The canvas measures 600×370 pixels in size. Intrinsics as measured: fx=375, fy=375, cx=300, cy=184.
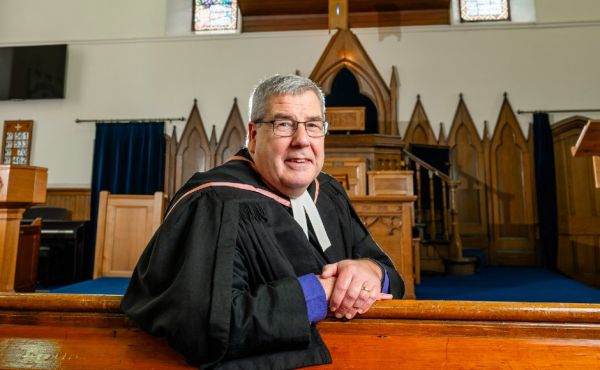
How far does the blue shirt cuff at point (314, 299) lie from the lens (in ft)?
3.27

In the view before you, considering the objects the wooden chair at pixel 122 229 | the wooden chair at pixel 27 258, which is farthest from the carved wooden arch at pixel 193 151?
the wooden chair at pixel 122 229

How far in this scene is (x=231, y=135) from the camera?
7641 mm

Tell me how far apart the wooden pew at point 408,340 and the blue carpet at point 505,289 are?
2.79m

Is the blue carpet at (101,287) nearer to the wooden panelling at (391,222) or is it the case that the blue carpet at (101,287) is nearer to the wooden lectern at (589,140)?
the wooden panelling at (391,222)

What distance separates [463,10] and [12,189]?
27.6ft

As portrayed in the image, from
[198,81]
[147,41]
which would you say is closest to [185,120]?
[198,81]

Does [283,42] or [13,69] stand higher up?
[283,42]

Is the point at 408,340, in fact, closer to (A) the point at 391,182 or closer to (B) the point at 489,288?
(B) the point at 489,288

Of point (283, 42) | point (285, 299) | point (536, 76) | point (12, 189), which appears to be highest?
point (283, 42)

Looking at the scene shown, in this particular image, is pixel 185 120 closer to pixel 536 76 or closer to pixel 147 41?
pixel 147 41

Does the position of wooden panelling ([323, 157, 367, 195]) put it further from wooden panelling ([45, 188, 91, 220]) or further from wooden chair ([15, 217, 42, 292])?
wooden panelling ([45, 188, 91, 220])

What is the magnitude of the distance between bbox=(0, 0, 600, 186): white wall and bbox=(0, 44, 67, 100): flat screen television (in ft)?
0.64

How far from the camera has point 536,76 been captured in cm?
716

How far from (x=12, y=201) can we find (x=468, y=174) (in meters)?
6.97
